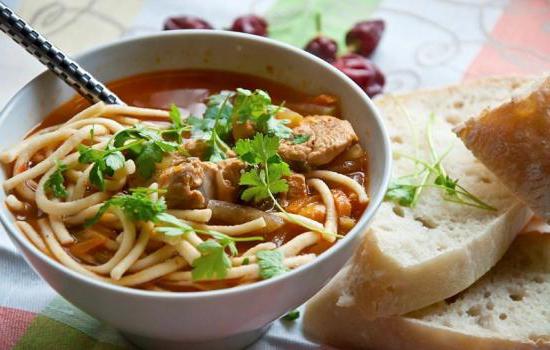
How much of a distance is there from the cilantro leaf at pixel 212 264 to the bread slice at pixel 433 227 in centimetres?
85

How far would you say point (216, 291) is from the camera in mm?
2848

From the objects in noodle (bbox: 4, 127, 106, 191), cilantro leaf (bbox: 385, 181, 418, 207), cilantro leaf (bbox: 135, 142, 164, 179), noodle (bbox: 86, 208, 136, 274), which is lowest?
cilantro leaf (bbox: 385, 181, 418, 207)

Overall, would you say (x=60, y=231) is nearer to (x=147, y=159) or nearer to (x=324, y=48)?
(x=147, y=159)

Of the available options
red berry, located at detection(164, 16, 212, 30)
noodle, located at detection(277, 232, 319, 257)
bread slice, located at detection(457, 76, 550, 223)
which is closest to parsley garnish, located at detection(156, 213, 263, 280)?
noodle, located at detection(277, 232, 319, 257)

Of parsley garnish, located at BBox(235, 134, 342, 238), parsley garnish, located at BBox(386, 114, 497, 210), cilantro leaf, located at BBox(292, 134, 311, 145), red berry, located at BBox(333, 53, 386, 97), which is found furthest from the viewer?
red berry, located at BBox(333, 53, 386, 97)

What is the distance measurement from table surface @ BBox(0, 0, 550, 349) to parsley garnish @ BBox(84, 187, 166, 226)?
6.45 feet

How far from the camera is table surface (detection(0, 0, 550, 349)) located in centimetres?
518

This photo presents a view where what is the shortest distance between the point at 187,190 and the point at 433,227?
4.64ft

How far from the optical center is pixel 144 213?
3.03 meters

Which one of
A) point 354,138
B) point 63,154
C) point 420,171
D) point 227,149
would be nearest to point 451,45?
point 420,171

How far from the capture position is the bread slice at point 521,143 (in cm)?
386

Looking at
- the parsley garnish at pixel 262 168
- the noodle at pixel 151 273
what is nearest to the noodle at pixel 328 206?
the parsley garnish at pixel 262 168

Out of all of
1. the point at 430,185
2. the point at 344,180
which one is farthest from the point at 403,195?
the point at 344,180

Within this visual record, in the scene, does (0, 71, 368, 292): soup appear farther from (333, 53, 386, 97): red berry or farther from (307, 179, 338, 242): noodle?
(333, 53, 386, 97): red berry
